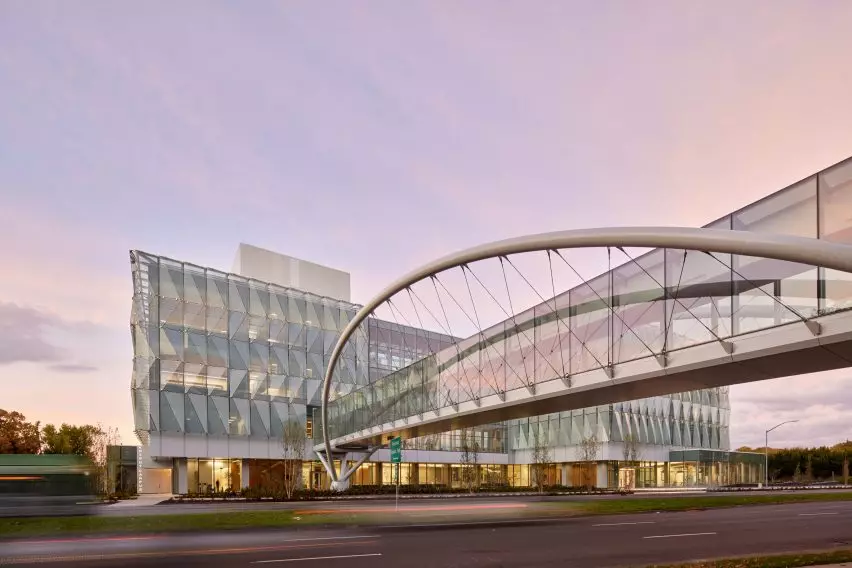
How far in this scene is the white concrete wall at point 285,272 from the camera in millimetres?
82000

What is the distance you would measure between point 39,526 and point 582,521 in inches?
838

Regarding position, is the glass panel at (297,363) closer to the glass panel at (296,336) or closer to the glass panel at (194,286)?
the glass panel at (296,336)

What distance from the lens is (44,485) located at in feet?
99.1

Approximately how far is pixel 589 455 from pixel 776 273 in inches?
2474

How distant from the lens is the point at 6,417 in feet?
316

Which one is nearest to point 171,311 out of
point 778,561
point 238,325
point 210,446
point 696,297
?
point 238,325

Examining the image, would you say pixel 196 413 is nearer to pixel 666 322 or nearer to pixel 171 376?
pixel 171 376

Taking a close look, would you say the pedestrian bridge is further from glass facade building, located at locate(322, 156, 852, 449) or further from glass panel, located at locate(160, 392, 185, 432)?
glass panel, located at locate(160, 392, 185, 432)

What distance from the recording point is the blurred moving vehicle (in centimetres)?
2852

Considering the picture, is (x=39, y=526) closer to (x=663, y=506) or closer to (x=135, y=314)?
(x=663, y=506)

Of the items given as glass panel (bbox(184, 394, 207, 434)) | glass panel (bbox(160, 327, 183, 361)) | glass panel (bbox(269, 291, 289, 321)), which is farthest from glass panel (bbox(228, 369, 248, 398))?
glass panel (bbox(269, 291, 289, 321))

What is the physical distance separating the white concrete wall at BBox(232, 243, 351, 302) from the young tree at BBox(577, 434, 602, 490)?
3363cm

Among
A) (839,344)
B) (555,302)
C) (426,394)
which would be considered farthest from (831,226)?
(426,394)

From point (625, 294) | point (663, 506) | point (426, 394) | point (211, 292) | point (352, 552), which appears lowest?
point (663, 506)
